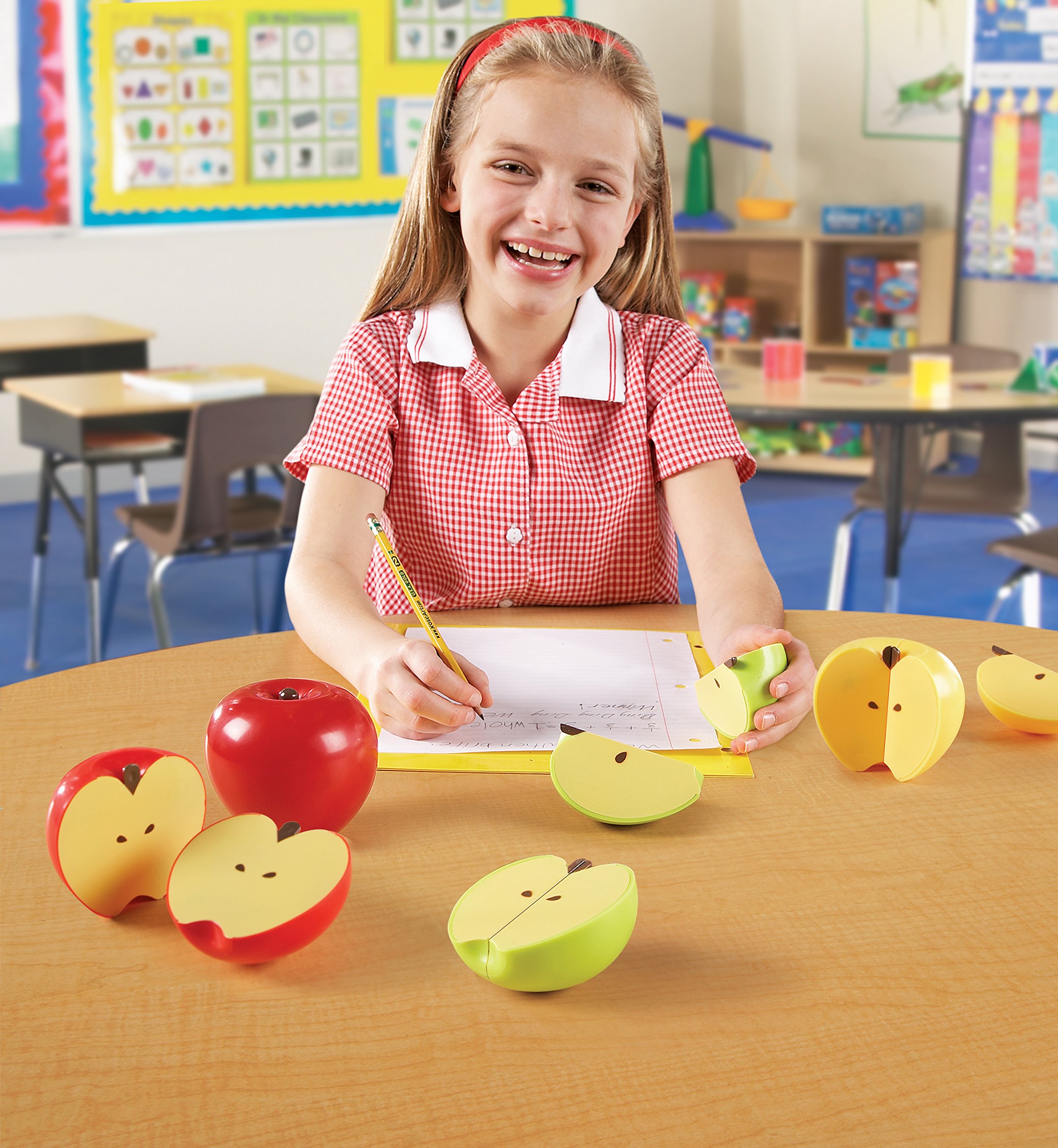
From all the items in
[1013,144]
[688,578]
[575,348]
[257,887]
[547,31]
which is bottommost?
[688,578]

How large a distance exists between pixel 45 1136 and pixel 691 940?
0.30 meters

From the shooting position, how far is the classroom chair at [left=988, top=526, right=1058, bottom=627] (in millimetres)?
2396

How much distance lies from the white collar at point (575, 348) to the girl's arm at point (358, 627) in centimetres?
16

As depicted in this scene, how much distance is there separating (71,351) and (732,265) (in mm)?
2927

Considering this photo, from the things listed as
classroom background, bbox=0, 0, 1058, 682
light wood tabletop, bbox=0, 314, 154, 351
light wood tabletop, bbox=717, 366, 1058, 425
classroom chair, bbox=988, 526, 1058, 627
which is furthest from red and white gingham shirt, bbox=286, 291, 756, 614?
classroom background, bbox=0, 0, 1058, 682

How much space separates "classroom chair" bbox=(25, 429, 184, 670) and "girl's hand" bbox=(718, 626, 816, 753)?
2125 mm

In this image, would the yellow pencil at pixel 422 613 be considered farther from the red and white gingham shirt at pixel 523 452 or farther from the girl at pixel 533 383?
the red and white gingham shirt at pixel 523 452

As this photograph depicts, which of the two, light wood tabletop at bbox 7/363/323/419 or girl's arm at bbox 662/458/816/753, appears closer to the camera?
girl's arm at bbox 662/458/816/753

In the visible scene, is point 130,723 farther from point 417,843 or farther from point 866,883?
point 866,883

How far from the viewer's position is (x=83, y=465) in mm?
2879

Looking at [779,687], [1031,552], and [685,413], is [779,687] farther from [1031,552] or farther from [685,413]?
[1031,552]

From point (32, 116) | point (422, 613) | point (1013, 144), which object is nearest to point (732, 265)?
point (1013, 144)

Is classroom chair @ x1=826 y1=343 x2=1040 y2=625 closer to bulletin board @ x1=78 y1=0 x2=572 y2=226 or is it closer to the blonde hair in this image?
the blonde hair

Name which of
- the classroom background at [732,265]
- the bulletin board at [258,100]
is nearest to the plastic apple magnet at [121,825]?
the classroom background at [732,265]
